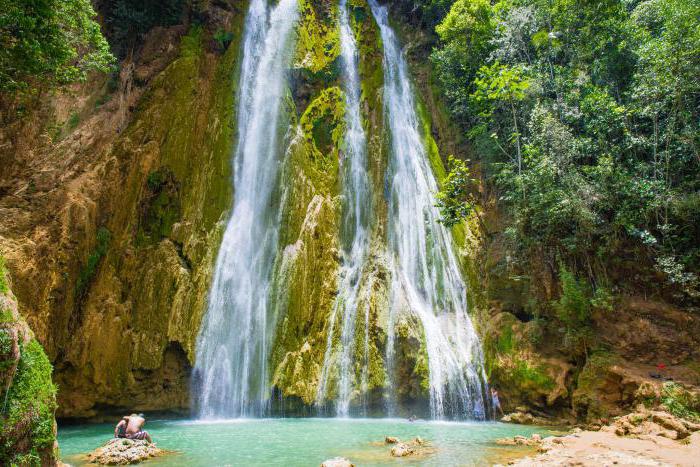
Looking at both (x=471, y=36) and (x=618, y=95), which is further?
(x=471, y=36)

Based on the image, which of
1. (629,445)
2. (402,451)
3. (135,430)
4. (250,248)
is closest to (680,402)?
(629,445)

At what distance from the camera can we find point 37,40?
10.9 meters

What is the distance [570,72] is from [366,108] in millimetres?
8717

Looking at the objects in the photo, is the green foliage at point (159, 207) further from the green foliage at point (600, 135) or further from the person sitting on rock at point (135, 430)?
the green foliage at point (600, 135)

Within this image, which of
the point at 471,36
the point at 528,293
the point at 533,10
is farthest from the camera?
the point at 471,36

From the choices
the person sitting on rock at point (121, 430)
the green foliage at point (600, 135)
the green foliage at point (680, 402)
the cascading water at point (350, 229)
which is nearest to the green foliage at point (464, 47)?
the green foliage at point (600, 135)

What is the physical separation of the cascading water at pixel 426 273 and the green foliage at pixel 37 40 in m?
12.1

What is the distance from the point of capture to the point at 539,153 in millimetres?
15430

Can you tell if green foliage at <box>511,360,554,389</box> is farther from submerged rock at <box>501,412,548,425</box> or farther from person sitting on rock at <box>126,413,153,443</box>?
person sitting on rock at <box>126,413,153,443</box>

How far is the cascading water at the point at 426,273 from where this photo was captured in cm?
1357

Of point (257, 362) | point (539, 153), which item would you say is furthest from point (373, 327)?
point (539, 153)

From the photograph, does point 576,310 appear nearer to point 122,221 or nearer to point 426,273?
point 426,273

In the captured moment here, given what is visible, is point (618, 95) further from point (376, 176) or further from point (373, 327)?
point (373, 327)

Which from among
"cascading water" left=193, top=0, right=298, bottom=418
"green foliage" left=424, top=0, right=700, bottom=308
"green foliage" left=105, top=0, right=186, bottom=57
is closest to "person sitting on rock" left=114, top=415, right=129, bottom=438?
"cascading water" left=193, top=0, right=298, bottom=418
